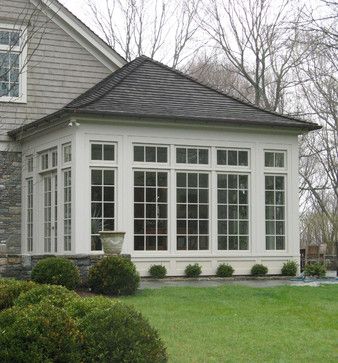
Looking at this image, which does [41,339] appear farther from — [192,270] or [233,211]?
[233,211]

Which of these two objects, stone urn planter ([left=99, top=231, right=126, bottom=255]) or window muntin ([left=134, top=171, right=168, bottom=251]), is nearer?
stone urn planter ([left=99, top=231, right=126, bottom=255])

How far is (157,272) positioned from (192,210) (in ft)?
4.81

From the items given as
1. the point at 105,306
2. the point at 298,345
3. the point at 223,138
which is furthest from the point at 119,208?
the point at 105,306

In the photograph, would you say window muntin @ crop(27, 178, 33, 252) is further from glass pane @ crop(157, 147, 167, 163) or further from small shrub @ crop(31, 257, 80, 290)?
small shrub @ crop(31, 257, 80, 290)

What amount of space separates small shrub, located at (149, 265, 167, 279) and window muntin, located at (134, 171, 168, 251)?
0.38 m

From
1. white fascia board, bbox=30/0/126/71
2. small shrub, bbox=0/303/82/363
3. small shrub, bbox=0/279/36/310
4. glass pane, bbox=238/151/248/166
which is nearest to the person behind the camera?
small shrub, bbox=0/303/82/363

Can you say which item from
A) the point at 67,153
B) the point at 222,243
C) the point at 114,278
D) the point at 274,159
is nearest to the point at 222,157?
the point at 274,159

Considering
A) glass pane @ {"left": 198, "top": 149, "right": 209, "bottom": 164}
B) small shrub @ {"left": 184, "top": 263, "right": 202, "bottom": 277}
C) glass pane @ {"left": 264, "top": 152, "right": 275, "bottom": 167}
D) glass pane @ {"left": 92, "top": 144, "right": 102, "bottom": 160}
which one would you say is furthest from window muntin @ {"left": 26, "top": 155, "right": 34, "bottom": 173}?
glass pane @ {"left": 264, "top": 152, "right": 275, "bottom": 167}

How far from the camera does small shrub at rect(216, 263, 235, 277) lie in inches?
642

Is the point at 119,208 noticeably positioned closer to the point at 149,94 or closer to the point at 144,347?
the point at 149,94

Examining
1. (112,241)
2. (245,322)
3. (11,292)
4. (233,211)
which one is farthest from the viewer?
(233,211)

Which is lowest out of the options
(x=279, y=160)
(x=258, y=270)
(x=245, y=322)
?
(x=245, y=322)

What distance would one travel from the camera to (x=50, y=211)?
17.2 m

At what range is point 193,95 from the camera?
1766cm
